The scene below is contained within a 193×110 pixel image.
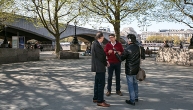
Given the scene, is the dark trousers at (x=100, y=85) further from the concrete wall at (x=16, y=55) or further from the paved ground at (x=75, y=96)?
the concrete wall at (x=16, y=55)

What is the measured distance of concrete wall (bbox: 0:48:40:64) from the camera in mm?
13692

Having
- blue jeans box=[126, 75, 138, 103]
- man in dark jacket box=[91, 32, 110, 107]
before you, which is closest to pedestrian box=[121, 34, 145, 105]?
blue jeans box=[126, 75, 138, 103]

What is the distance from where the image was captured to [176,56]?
49.4 feet

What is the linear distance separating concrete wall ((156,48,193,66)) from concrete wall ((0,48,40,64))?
9.98 m

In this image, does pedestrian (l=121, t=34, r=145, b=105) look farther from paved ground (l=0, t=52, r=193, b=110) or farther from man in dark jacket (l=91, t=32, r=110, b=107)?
man in dark jacket (l=91, t=32, r=110, b=107)

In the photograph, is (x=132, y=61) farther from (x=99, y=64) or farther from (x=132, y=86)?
(x=99, y=64)

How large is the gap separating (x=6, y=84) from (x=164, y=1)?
52.2 feet

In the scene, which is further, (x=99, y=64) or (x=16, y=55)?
(x=16, y=55)

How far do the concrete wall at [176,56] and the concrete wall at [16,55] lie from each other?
9.98 metres

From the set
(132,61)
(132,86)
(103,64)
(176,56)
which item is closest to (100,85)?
(103,64)

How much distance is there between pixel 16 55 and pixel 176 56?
11.1 metres

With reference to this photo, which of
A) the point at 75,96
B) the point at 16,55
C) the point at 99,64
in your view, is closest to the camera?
the point at 99,64

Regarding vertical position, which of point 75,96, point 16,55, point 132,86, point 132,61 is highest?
point 132,61

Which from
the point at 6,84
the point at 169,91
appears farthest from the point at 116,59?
the point at 6,84
